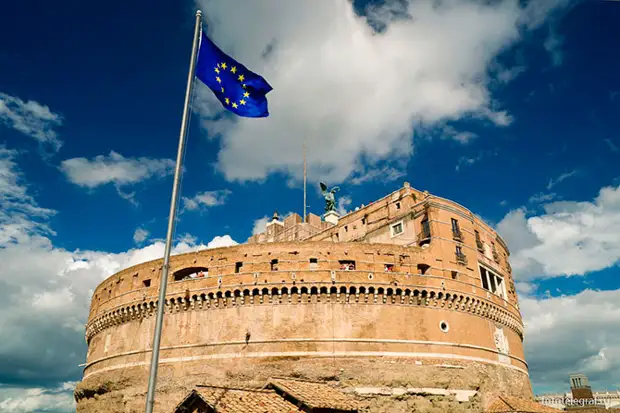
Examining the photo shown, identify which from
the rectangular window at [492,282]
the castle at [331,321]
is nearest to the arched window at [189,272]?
the castle at [331,321]

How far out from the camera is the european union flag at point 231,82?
1265 cm

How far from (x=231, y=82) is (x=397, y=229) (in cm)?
2243

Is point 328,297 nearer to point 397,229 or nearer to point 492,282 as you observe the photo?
point 397,229

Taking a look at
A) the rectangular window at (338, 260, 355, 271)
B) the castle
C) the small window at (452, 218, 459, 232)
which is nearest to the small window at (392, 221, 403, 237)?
the castle

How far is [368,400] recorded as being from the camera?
995 inches

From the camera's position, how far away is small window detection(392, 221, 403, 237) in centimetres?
3316

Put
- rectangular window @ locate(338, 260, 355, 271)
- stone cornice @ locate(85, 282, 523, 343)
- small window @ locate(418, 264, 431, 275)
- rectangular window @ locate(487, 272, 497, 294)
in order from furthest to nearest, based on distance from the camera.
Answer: rectangular window @ locate(487, 272, 497, 294) → small window @ locate(418, 264, 431, 275) → rectangular window @ locate(338, 260, 355, 271) → stone cornice @ locate(85, 282, 523, 343)

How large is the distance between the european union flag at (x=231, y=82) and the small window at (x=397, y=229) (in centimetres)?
2141

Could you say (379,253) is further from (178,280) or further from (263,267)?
(178,280)

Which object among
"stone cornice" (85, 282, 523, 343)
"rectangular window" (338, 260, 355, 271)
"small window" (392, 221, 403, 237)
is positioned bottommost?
"stone cornice" (85, 282, 523, 343)

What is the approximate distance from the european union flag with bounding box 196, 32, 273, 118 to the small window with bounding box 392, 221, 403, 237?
70.2 feet

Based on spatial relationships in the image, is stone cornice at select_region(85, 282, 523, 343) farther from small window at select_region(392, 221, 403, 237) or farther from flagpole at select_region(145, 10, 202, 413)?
flagpole at select_region(145, 10, 202, 413)

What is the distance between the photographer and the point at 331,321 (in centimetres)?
2717

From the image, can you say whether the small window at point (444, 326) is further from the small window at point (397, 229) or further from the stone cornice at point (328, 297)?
the small window at point (397, 229)
